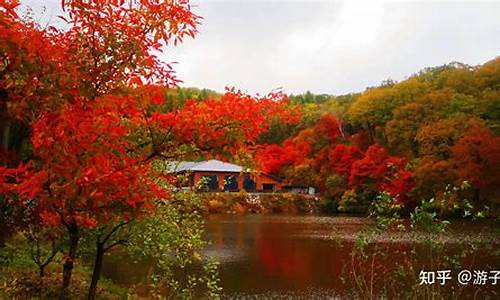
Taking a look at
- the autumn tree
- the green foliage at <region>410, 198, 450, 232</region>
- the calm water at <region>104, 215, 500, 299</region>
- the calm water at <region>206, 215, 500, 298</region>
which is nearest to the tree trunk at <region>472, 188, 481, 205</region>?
the autumn tree

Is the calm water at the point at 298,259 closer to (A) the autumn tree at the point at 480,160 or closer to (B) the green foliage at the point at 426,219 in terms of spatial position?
(B) the green foliage at the point at 426,219

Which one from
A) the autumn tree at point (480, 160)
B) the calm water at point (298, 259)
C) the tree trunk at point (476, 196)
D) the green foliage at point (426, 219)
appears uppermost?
the autumn tree at point (480, 160)

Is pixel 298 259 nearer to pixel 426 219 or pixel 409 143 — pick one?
pixel 426 219

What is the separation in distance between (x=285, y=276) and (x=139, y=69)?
987cm

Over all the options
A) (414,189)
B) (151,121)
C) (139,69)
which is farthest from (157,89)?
(414,189)

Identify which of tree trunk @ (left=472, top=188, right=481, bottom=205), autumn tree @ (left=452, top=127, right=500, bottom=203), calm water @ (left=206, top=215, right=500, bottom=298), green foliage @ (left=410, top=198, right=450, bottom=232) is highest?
autumn tree @ (left=452, top=127, right=500, bottom=203)

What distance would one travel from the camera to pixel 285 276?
13.0 meters

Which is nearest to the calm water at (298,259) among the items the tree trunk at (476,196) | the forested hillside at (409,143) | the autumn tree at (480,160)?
the autumn tree at (480,160)

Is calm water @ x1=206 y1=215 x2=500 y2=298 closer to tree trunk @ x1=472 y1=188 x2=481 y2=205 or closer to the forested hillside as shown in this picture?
tree trunk @ x1=472 y1=188 x2=481 y2=205

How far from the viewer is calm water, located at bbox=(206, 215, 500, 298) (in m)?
11.4

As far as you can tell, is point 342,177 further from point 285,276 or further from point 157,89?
point 157,89

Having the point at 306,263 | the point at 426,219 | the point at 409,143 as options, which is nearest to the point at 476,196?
the point at 409,143

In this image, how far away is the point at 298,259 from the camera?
1565cm

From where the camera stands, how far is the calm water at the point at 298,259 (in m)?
11.4
